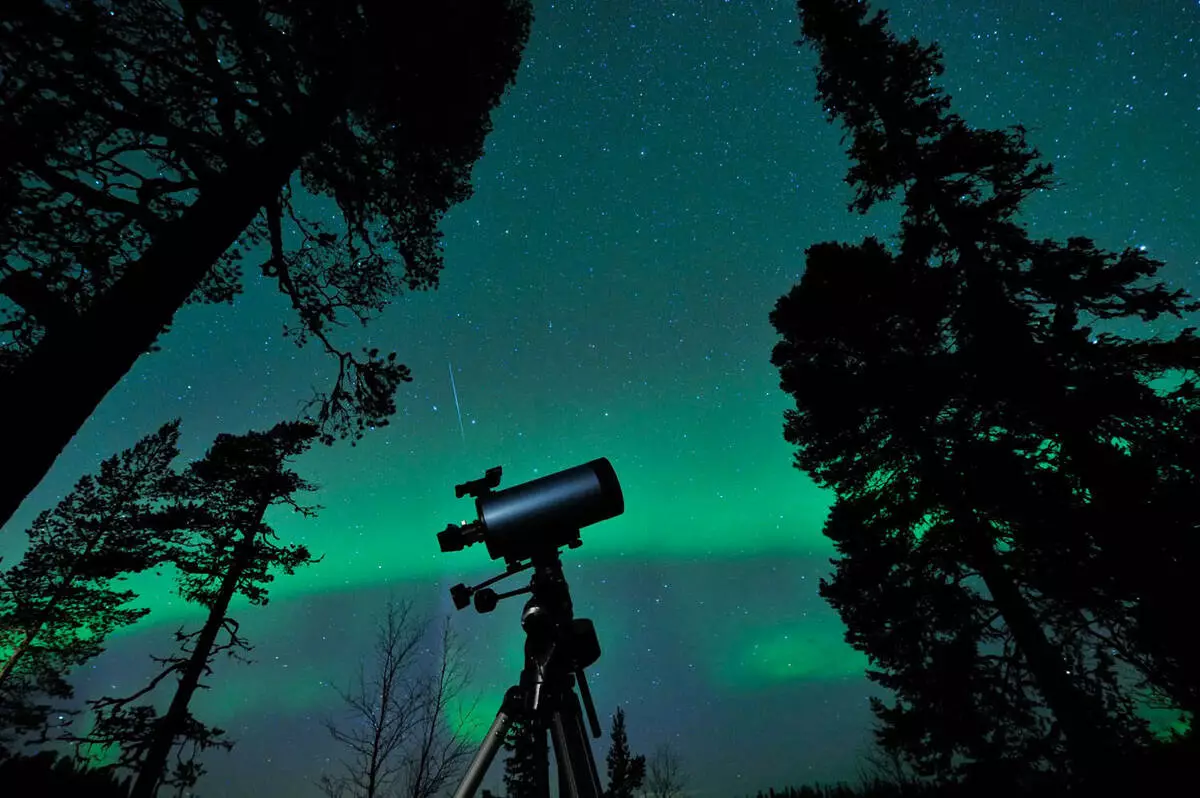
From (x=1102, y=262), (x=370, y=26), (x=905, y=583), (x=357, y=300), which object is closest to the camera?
(x=370, y=26)

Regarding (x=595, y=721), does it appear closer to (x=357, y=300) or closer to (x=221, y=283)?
(x=357, y=300)

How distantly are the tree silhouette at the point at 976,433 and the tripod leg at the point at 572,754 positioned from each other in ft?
26.3

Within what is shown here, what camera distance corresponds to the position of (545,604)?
9.07 feet

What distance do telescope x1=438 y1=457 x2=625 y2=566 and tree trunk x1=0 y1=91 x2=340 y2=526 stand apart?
2.38 m

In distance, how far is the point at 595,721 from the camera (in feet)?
7.98

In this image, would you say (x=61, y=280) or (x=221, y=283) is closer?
(x=61, y=280)

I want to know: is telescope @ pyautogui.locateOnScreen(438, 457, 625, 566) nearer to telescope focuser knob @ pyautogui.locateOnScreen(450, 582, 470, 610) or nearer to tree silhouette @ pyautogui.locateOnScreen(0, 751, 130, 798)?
telescope focuser knob @ pyautogui.locateOnScreen(450, 582, 470, 610)

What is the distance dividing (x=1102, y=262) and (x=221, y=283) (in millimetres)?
13279

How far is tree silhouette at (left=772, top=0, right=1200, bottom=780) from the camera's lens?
6613 millimetres

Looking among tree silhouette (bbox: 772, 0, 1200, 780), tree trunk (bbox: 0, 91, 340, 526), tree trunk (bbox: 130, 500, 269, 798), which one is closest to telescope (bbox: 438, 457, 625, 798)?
tree trunk (bbox: 0, 91, 340, 526)

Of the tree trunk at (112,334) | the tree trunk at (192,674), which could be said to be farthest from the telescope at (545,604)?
the tree trunk at (192,674)

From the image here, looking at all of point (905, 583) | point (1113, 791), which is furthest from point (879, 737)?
point (1113, 791)

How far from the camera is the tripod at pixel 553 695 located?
7.50ft

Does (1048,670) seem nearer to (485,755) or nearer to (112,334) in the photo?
(485,755)
